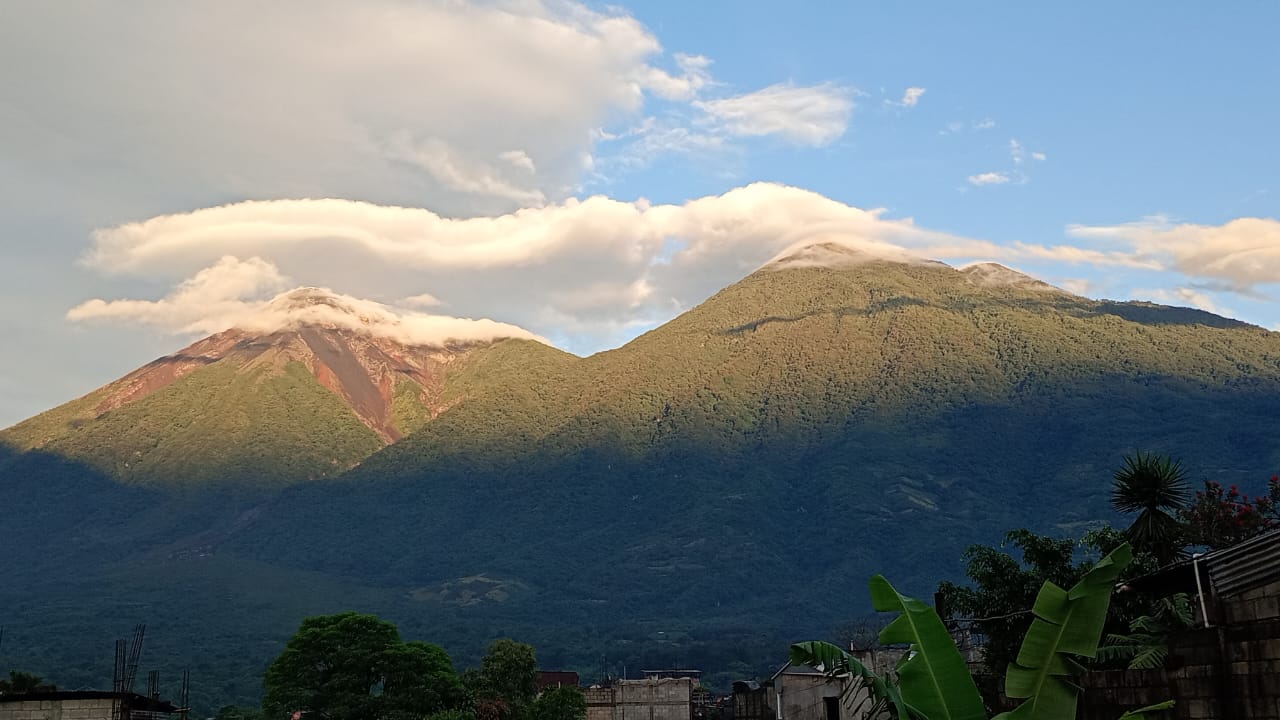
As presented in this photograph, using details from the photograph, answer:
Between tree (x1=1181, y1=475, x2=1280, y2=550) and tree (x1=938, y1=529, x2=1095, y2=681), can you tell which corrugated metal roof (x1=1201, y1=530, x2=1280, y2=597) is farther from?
tree (x1=1181, y1=475, x2=1280, y2=550)

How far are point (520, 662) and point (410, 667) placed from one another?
5557 millimetres

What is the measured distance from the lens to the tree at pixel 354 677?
5794 centimetres

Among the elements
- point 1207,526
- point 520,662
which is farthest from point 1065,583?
point 520,662

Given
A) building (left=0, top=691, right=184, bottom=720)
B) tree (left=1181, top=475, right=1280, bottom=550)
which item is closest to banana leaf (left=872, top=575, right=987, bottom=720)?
tree (left=1181, top=475, right=1280, bottom=550)

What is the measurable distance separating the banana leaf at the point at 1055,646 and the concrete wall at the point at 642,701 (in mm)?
55291

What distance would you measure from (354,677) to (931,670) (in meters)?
51.4

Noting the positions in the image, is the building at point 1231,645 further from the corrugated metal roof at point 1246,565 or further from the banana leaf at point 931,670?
the banana leaf at point 931,670

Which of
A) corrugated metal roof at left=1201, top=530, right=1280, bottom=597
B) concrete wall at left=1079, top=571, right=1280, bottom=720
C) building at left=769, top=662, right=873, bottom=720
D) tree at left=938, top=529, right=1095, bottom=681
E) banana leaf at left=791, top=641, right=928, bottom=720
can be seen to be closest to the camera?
banana leaf at left=791, top=641, right=928, bottom=720

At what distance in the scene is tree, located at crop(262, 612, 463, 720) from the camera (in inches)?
2281

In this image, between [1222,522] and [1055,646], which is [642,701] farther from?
[1055,646]

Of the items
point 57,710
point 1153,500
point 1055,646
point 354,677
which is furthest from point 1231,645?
point 354,677

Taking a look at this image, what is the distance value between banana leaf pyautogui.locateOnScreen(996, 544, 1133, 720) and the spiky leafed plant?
17.9m

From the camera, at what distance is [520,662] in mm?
59406

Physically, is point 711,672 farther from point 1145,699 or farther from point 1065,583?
point 1145,699
